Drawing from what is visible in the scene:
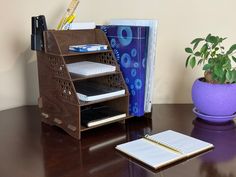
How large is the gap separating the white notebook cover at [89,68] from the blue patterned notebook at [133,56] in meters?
0.07

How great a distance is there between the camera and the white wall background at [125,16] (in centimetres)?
115

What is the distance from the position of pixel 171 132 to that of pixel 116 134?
0.17 meters

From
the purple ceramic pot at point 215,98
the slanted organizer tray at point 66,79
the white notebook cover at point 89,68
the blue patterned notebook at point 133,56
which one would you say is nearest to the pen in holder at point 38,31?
the slanted organizer tray at point 66,79

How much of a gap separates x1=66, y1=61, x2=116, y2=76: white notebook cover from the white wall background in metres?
0.27

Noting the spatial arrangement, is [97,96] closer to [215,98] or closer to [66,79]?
[66,79]

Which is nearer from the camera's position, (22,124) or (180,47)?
(22,124)

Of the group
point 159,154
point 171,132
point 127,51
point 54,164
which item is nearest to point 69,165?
point 54,164

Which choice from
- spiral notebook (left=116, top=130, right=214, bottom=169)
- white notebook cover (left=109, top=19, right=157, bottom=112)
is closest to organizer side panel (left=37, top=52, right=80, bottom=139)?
spiral notebook (left=116, top=130, right=214, bottom=169)

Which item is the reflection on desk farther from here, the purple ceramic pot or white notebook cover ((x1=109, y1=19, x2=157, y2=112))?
white notebook cover ((x1=109, y1=19, x2=157, y2=112))

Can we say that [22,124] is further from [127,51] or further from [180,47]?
[180,47]

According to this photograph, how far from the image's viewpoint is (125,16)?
1209 mm

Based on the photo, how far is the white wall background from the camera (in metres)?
1.15

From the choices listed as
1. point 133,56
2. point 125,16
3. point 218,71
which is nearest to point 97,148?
point 133,56

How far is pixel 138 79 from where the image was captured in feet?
3.28
